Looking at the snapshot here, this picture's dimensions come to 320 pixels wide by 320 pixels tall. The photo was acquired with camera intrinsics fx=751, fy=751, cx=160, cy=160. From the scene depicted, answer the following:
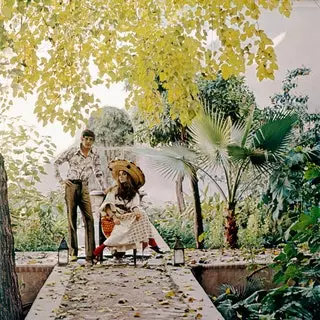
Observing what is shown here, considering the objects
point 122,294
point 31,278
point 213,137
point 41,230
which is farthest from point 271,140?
point 122,294

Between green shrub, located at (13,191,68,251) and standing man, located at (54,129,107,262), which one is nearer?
standing man, located at (54,129,107,262)

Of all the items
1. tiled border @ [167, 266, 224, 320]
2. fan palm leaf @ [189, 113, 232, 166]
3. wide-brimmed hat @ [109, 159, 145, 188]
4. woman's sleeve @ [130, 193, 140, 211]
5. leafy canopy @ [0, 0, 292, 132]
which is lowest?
tiled border @ [167, 266, 224, 320]

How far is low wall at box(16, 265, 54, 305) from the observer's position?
23.3 feet

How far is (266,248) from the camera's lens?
28.3 ft

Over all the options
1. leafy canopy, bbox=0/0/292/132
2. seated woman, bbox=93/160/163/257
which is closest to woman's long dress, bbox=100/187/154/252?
seated woman, bbox=93/160/163/257

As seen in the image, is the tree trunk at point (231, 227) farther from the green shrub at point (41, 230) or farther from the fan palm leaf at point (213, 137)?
the green shrub at point (41, 230)

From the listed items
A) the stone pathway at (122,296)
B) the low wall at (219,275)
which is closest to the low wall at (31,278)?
the stone pathway at (122,296)

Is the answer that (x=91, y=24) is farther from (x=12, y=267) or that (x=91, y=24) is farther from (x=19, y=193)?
(x=19, y=193)

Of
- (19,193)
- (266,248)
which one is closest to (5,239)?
(19,193)

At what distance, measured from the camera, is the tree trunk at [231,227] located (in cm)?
835

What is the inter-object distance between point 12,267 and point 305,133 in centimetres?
572

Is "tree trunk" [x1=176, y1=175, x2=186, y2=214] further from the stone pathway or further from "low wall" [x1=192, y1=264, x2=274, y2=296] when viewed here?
the stone pathway

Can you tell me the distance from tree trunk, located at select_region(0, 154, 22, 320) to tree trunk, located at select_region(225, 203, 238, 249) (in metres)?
3.86

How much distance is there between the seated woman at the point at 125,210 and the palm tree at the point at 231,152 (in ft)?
3.66
